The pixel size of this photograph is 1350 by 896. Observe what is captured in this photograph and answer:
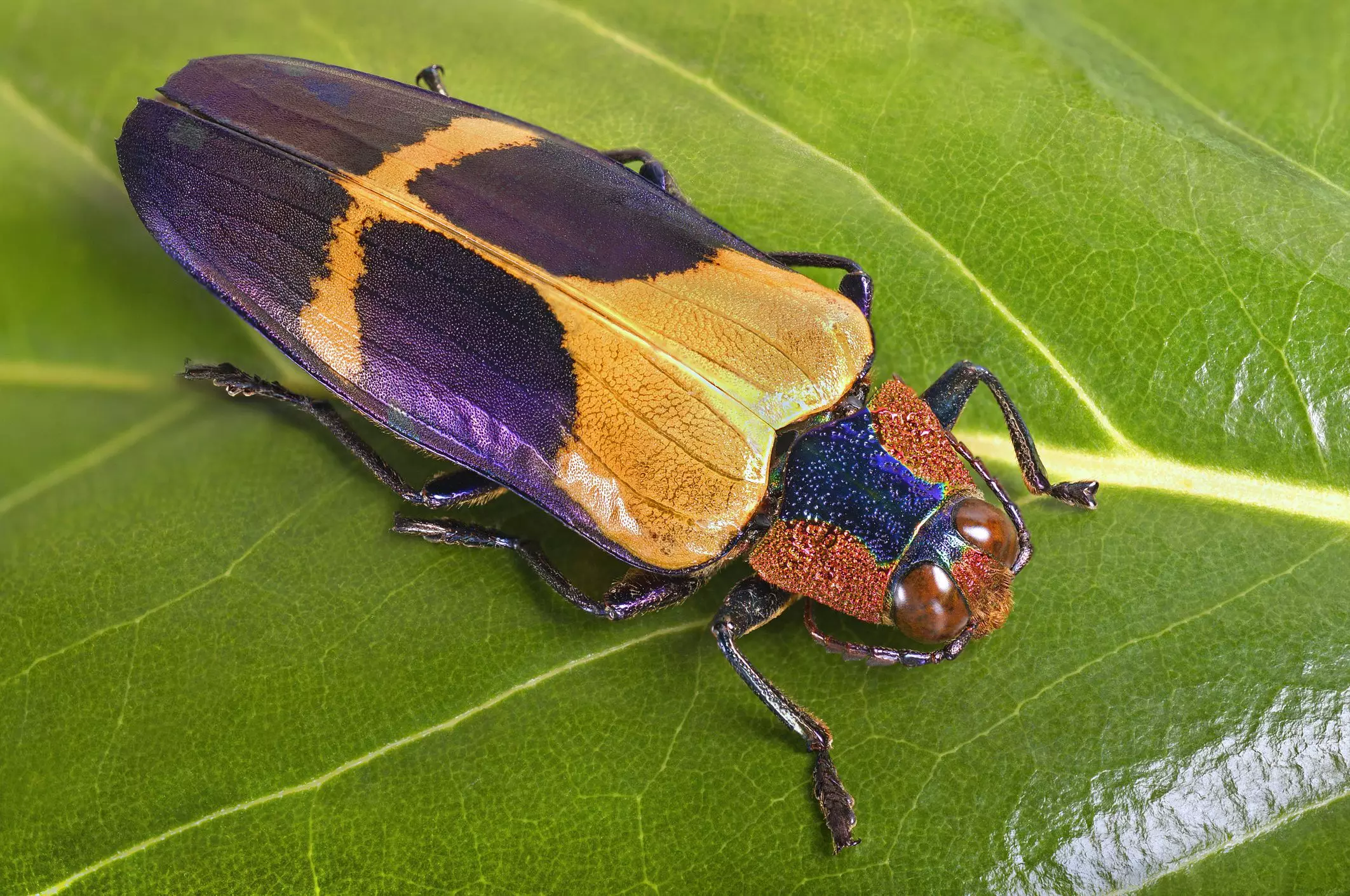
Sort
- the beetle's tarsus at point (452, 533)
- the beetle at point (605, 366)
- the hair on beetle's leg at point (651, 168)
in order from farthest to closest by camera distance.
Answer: the hair on beetle's leg at point (651, 168), the beetle's tarsus at point (452, 533), the beetle at point (605, 366)

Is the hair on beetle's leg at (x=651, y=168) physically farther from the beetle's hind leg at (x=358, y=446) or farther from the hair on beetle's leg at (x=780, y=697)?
the hair on beetle's leg at (x=780, y=697)

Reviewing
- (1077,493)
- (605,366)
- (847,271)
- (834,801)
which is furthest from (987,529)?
(605,366)

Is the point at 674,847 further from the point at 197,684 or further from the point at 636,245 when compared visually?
the point at 636,245

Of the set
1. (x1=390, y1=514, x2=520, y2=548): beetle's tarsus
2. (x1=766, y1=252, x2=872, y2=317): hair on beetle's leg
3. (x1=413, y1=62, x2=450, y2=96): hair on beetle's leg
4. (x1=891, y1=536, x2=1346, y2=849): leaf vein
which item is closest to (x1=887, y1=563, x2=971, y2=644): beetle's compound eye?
→ (x1=891, y1=536, x2=1346, y2=849): leaf vein

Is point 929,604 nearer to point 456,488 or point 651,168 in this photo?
point 456,488

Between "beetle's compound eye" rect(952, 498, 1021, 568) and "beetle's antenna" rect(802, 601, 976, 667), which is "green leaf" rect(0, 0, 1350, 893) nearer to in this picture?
"beetle's antenna" rect(802, 601, 976, 667)

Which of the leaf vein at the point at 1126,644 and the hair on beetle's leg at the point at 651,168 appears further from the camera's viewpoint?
the hair on beetle's leg at the point at 651,168

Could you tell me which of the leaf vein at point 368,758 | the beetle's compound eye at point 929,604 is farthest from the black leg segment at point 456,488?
the beetle's compound eye at point 929,604
